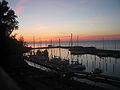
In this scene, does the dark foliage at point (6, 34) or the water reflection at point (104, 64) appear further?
the water reflection at point (104, 64)

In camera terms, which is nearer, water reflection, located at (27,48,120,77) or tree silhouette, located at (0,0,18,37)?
tree silhouette, located at (0,0,18,37)

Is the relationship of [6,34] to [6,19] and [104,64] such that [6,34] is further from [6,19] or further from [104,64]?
[104,64]

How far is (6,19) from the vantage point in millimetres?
32438

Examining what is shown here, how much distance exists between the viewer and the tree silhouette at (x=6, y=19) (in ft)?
93.9

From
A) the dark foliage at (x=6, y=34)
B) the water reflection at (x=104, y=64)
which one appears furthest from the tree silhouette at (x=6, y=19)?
the water reflection at (x=104, y=64)

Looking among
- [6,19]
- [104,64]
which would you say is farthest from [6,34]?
[104,64]

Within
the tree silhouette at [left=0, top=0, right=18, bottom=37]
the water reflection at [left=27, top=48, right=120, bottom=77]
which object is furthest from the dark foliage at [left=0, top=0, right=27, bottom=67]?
the water reflection at [left=27, top=48, right=120, bottom=77]

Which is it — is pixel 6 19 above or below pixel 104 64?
above

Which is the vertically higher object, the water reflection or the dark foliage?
the dark foliage

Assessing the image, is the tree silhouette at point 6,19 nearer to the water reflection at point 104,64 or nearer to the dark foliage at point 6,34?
the dark foliage at point 6,34

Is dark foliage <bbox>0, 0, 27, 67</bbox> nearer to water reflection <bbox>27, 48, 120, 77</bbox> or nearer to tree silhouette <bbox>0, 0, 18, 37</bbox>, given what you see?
tree silhouette <bbox>0, 0, 18, 37</bbox>

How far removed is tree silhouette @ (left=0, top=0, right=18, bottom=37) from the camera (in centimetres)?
2862

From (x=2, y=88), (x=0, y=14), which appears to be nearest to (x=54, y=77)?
(x=2, y=88)

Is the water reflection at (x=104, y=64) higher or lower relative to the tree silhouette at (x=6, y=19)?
lower
